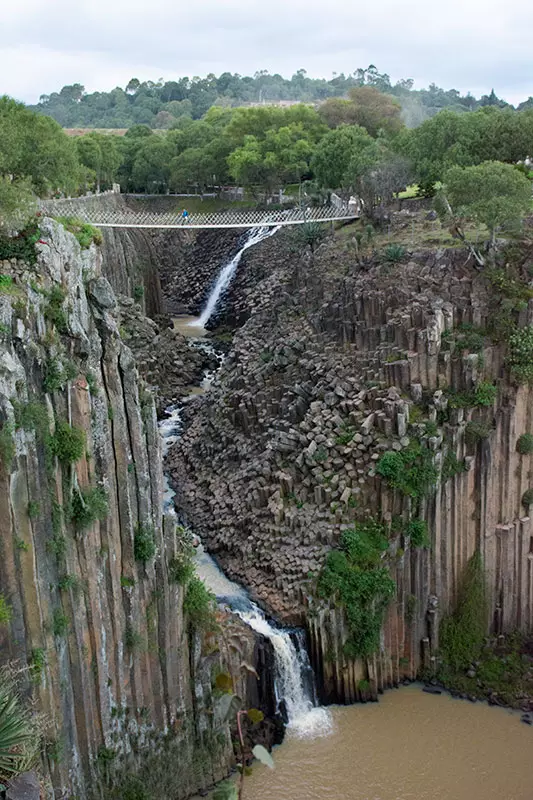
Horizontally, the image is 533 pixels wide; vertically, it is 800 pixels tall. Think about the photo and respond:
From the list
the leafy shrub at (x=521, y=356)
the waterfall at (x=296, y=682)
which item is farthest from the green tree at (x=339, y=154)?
the waterfall at (x=296, y=682)

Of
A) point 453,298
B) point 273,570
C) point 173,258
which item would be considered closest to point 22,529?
point 273,570

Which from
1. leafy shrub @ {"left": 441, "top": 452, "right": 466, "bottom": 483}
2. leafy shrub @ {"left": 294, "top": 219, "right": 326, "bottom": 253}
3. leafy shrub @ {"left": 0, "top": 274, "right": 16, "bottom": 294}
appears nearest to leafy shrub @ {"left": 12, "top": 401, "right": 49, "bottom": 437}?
leafy shrub @ {"left": 0, "top": 274, "right": 16, "bottom": 294}

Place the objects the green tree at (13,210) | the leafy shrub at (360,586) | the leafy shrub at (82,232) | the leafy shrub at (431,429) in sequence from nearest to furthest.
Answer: the green tree at (13,210) → the leafy shrub at (82,232) → the leafy shrub at (360,586) → the leafy shrub at (431,429)

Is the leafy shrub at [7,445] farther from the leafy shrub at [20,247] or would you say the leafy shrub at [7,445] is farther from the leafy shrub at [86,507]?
the leafy shrub at [20,247]

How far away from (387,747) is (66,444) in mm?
12474

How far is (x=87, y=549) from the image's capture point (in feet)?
57.0

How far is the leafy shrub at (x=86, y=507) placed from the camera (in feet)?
55.7

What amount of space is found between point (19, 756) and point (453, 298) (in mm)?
20756

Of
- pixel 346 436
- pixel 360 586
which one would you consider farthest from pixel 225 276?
pixel 360 586

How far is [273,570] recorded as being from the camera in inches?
1015

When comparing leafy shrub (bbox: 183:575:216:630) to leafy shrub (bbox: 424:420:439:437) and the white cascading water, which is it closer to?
the white cascading water

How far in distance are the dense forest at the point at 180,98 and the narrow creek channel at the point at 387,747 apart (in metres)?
120

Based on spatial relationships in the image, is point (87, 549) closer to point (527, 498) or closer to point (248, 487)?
point (248, 487)

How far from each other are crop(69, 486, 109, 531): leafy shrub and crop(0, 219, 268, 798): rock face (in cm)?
3
